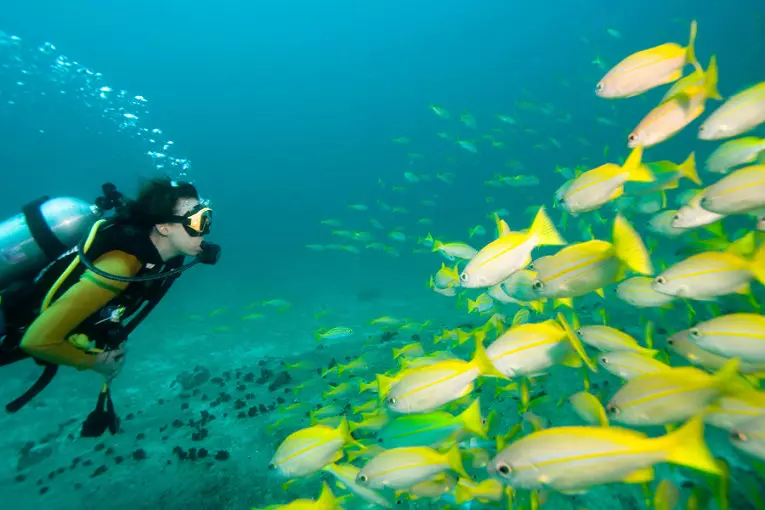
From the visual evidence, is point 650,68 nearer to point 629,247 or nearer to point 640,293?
point 629,247

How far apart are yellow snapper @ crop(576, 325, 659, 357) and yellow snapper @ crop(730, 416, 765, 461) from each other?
1621 mm

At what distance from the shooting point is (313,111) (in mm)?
137750

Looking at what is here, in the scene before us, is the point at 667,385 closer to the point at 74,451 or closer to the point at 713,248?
the point at 713,248

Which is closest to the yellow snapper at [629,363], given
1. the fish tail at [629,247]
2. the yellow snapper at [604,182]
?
the fish tail at [629,247]

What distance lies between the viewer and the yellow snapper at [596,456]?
1.71 metres

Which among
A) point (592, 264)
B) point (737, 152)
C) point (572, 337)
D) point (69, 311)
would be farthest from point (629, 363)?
point (69, 311)

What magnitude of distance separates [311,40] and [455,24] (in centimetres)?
4743

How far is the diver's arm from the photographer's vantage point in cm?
278

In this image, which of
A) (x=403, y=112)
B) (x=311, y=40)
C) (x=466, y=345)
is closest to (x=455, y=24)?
(x=403, y=112)

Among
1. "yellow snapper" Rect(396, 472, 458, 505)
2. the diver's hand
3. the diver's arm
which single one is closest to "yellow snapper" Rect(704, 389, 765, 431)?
"yellow snapper" Rect(396, 472, 458, 505)

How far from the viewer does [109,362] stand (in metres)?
3.32

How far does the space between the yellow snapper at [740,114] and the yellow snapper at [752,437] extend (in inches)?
102

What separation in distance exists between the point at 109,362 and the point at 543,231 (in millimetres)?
3881

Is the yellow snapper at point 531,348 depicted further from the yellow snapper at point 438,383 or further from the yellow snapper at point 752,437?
the yellow snapper at point 752,437
